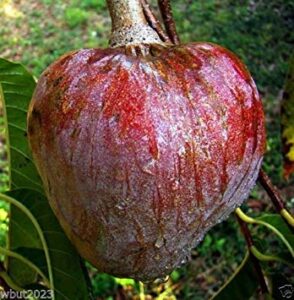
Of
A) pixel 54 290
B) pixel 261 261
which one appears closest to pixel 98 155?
pixel 54 290

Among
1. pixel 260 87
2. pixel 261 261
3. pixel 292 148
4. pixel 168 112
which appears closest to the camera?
pixel 168 112

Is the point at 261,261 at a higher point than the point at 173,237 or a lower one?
lower

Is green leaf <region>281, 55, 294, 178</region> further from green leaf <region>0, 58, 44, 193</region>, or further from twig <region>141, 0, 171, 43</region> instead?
green leaf <region>0, 58, 44, 193</region>

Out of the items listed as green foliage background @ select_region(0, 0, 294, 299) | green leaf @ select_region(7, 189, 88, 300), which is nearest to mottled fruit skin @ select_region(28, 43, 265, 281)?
green leaf @ select_region(7, 189, 88, 300)

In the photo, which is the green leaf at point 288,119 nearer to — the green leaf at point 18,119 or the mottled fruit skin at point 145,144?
the mottled fruit skin at point 145,144

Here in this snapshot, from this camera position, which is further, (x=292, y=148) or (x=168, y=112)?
(x=292, y=148)

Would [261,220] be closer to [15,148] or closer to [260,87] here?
[15,148]

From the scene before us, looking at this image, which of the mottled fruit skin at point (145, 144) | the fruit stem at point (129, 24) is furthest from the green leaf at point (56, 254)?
the fruit stem at point (129, 24)
